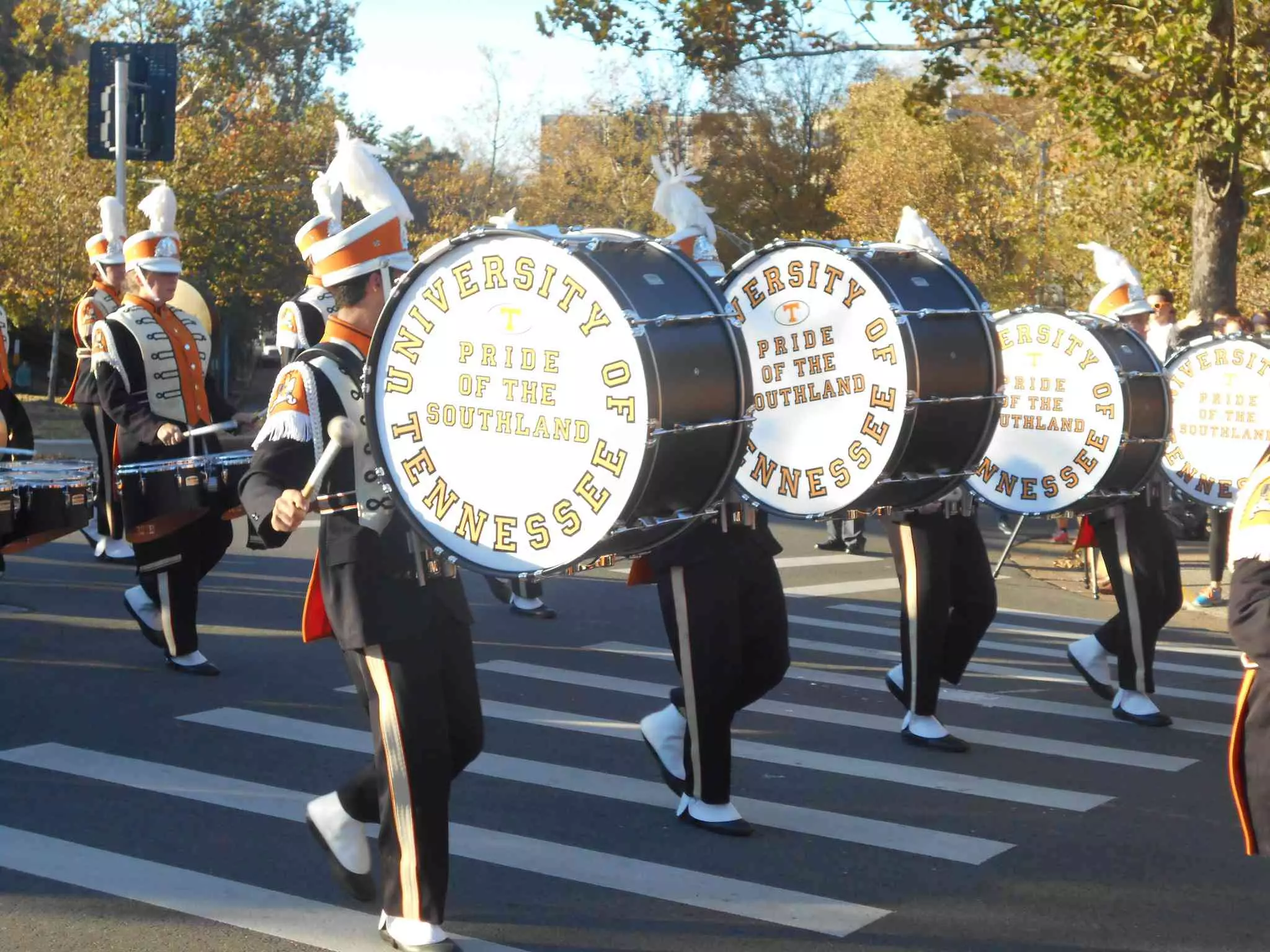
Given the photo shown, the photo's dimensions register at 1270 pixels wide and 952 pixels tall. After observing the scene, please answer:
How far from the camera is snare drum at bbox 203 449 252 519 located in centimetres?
801

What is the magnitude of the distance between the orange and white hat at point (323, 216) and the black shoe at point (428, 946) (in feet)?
10.8

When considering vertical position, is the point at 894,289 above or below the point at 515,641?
above

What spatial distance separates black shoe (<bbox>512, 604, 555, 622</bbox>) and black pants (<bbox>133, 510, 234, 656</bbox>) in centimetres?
232

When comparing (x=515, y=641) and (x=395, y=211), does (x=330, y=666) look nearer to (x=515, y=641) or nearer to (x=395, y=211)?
(x=515, y=641)

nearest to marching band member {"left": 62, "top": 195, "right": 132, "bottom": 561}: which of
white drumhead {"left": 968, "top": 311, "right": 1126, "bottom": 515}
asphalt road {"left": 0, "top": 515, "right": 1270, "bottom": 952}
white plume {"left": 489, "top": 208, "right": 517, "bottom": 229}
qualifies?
asphalt road {"left": 0, "top": 515, "right": 1270, "bottom": 952}

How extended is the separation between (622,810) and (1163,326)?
9533mm

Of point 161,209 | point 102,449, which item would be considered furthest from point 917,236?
point 102,449

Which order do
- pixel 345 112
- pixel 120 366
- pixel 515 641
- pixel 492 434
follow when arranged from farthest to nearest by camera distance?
pixel 345 112 → pixel 515 641 → pixel 120 366 → pixel 492 434

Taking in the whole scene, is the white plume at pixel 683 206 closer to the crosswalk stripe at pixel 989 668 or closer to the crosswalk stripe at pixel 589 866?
the crosswalk stripe at pixel 989 668

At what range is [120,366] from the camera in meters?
8.55

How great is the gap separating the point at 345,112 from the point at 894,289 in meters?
46.5

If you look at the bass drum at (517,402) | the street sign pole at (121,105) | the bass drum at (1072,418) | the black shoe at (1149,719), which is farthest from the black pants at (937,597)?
the street sign pole at (121,105)

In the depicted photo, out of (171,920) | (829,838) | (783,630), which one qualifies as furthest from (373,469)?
(829,838)

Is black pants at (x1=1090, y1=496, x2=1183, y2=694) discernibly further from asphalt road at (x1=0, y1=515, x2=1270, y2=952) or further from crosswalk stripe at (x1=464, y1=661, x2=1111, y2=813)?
crosswalk stripe at (x1=464, y1=661, x2=1111, y2=813)
